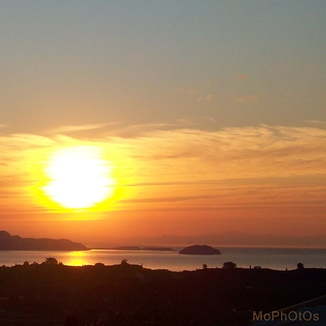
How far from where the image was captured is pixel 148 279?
1423 inches

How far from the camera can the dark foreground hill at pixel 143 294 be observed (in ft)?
79.5

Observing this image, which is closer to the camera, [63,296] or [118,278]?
[63,296]

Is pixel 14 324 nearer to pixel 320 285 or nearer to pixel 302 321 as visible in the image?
pixel 302 321

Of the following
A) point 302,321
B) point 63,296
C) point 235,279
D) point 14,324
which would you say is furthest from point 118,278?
point 302,321

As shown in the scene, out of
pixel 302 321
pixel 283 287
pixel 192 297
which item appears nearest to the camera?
pixel 302 321

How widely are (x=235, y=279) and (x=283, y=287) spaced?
3.99m

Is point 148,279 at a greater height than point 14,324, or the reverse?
point 148,279

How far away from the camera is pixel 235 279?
3744 centimetres

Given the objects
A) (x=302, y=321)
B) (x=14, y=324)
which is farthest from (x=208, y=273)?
(x=302, y=321)

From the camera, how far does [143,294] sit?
30062mm

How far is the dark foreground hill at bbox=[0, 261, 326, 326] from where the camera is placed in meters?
24.2

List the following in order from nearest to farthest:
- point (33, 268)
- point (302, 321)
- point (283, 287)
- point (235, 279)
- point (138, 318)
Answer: point (302, 321)
point (138, 318)
point (283, 287)
point (235, 279)
point (33, 268)

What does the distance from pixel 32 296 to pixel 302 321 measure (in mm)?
24423

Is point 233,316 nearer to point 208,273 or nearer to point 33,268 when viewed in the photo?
point 208,273
